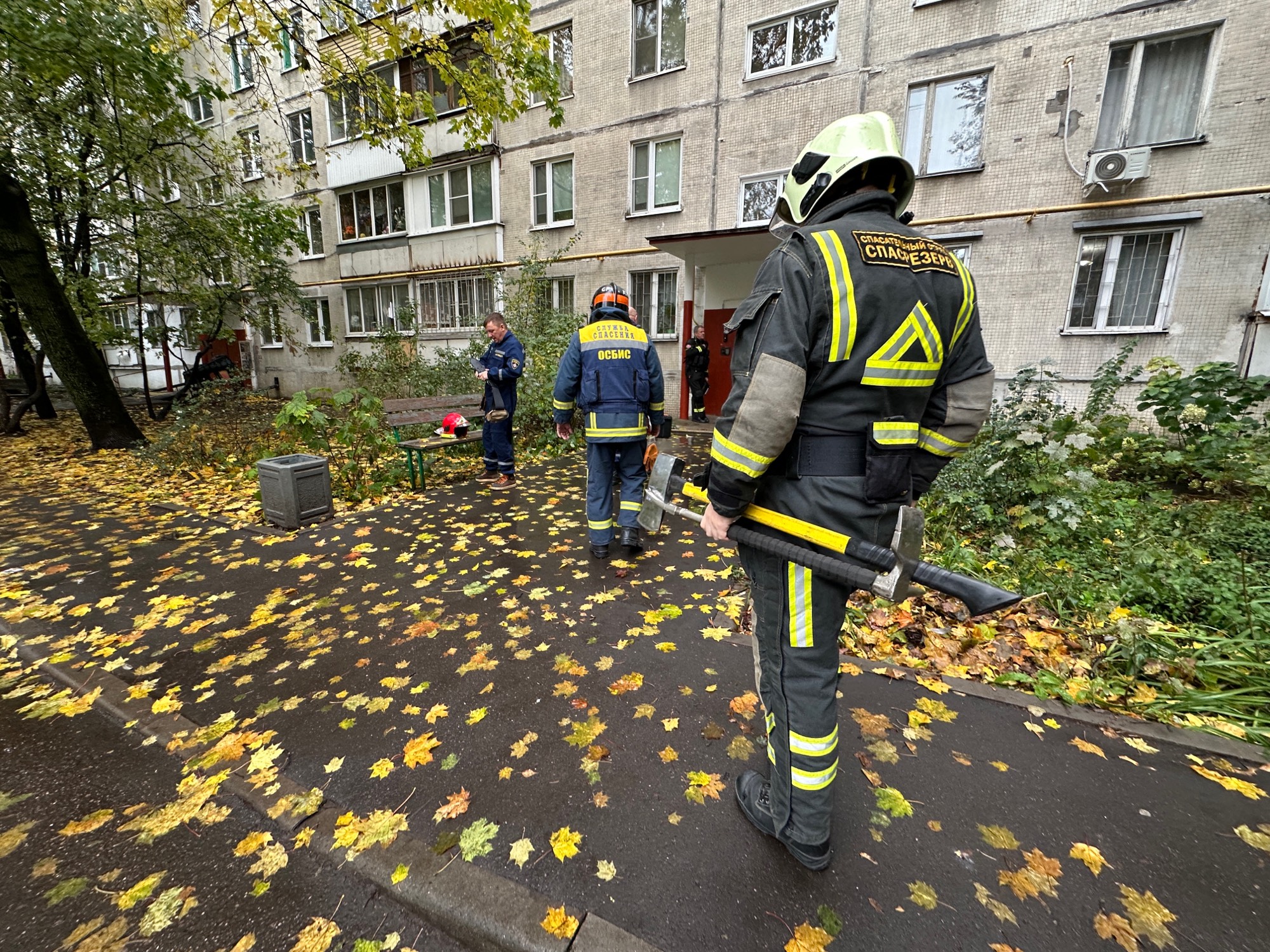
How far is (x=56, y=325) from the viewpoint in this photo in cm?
861

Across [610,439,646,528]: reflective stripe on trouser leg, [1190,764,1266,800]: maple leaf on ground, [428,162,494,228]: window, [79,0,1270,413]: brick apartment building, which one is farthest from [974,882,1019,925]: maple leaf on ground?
[428,162,494,228]: window

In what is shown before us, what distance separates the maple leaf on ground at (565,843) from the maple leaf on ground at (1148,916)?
5.99ft

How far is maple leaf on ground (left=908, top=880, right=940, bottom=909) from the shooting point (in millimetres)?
1784

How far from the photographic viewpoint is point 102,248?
38.2 ft

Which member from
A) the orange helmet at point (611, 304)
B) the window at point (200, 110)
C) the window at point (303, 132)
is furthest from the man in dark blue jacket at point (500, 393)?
the window at point (200, 110)

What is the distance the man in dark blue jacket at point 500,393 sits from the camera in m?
6.64

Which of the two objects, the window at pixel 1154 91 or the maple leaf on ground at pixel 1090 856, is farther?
the window at pixel 1154 91

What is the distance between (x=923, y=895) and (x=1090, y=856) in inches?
27.3

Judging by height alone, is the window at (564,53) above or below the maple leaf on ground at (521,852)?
above

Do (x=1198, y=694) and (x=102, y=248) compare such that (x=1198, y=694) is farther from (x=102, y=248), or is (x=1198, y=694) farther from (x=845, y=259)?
(x=102, y=248)

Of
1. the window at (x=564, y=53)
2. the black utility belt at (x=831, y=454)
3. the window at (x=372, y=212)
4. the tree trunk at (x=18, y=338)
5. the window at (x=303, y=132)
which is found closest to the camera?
the black utility belt at (x=831, y=454)

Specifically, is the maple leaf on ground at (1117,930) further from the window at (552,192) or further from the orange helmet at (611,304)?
the window at (552,192)

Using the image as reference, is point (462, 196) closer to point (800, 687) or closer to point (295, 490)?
point (295, 490)

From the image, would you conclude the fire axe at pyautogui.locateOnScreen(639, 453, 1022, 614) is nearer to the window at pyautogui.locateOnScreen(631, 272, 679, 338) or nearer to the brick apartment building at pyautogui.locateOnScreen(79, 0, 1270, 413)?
the brick apartment building at pyautogui.locateOnScreen(79, 0, 1270, 413)
